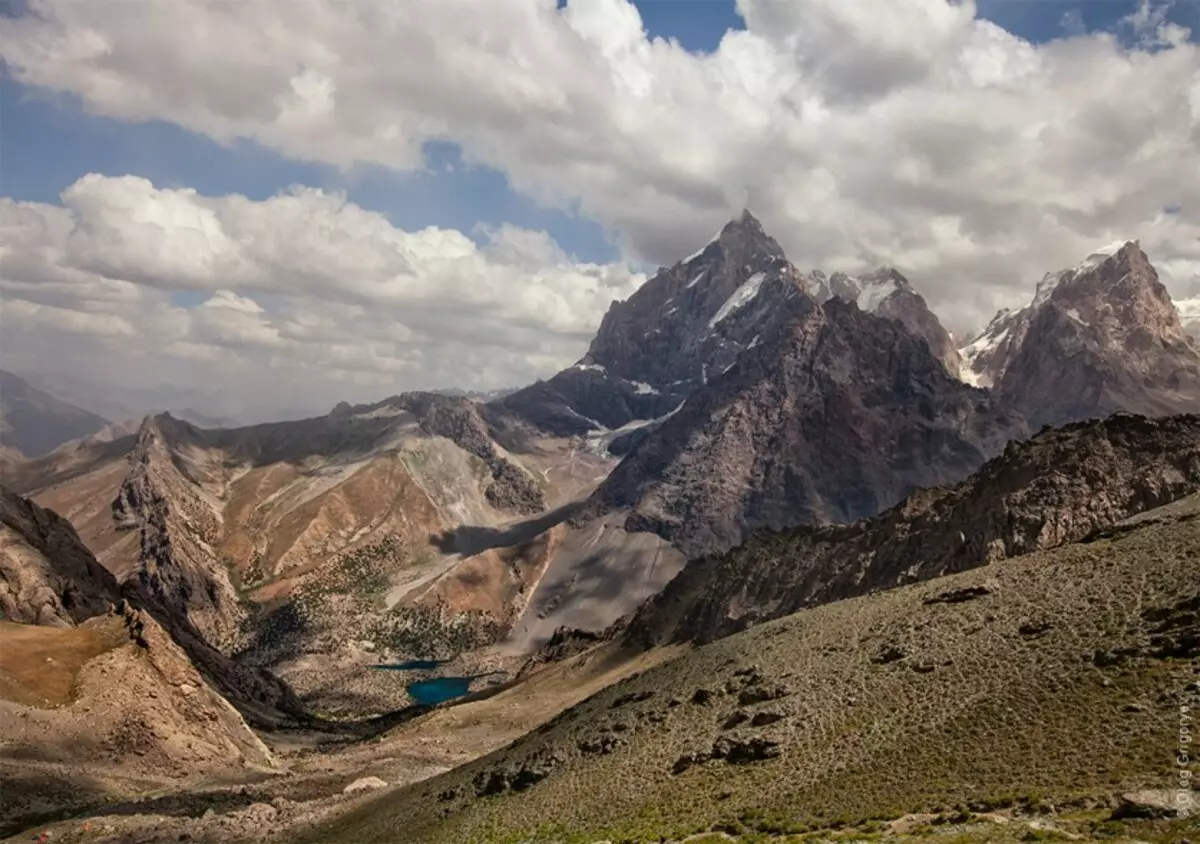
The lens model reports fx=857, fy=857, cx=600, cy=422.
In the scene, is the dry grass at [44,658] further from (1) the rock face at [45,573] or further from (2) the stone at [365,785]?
(2) the stone at [365,785]

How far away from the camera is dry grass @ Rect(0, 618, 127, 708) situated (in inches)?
3438

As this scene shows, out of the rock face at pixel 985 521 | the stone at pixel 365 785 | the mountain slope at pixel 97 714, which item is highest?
the rock face at pixel 985 521

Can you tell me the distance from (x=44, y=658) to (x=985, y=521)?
12430 centimetres

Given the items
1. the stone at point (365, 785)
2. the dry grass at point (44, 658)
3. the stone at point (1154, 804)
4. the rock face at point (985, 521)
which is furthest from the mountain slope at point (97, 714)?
the rock face at point (985, 521)

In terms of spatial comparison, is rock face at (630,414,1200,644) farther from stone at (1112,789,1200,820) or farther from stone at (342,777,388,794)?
stone at (1112,789,1200,820)

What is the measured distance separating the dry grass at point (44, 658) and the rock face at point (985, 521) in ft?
341

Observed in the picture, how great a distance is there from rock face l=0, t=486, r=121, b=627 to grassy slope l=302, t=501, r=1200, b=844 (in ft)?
274

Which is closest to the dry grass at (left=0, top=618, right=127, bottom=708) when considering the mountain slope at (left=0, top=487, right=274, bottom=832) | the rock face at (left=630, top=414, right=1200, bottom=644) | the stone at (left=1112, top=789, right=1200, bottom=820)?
the mountain slope at (left=0, top=487, right=274, bottom=832)

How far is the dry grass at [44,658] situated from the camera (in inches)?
3438

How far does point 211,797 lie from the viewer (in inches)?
3135

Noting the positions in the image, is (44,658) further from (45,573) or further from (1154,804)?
(1154,804)

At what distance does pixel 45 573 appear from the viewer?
5315 inches

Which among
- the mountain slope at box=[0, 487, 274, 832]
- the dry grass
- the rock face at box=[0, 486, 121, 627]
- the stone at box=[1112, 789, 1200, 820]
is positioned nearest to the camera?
the stone at box=[1112, 789, 1200, 820]

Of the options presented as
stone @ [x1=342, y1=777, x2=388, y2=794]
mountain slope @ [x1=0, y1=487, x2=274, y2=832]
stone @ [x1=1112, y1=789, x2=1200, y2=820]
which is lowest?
stone @ [x1=342, y1=777, x2=388, y2=794]
